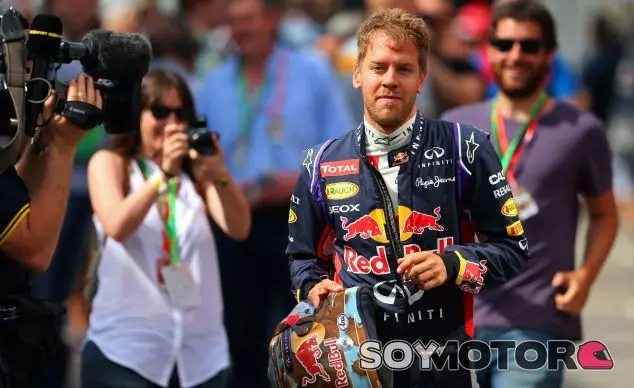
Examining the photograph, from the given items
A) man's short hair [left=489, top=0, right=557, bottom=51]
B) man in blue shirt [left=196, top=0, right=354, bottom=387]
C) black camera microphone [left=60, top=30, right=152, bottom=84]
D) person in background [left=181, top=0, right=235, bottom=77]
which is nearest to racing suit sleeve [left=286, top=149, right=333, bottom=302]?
black camera microphone [left=60, top=30, right=152, bottom=84]

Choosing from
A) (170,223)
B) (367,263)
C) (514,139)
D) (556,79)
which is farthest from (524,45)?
(556,79)

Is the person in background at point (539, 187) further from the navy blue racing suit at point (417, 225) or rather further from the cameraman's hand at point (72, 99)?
the cameraman's hand at point (72, 99)

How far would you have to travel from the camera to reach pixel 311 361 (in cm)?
425

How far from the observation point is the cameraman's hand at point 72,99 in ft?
15.6

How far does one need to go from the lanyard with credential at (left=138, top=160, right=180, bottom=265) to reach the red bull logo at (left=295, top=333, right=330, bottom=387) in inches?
76.0

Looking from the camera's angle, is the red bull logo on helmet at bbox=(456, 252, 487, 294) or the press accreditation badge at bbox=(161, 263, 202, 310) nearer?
the red bull logo on helmet at bbox=(456, 252, 487, 294)

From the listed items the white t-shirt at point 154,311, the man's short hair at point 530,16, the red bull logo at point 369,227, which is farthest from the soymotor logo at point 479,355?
the man's short hair at point 530,16

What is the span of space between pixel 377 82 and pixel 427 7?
5877 millimetres

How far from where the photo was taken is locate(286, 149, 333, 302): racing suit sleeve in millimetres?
4594

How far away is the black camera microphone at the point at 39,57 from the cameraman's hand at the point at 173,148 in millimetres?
1453

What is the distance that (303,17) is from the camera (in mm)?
14695

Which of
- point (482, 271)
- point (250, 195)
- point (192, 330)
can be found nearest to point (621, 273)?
point (250, 195)

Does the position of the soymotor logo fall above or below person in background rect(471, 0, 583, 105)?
below

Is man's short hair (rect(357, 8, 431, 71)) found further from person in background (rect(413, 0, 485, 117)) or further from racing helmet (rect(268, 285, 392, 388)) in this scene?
person in background (rect(413, 0, 485, 117))
